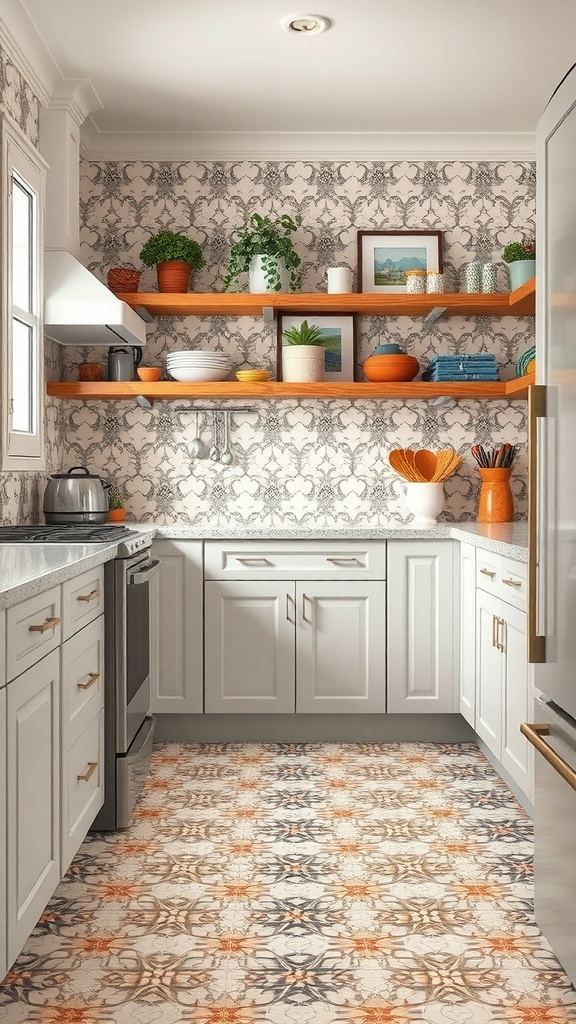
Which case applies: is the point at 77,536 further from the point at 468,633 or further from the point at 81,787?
the point at 468,633

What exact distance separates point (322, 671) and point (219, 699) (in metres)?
0.46

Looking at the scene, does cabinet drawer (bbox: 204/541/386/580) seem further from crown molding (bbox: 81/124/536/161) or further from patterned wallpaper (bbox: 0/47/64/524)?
crown molding (bbox: 81/124/536/161)

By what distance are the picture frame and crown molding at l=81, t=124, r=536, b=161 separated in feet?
2.59

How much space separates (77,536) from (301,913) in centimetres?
137

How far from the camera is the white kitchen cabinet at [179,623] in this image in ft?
12.7

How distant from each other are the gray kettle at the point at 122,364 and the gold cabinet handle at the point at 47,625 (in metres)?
2.24

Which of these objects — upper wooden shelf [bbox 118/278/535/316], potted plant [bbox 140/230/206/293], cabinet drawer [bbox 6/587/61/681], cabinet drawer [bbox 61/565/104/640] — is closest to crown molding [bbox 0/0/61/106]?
potted plant [bbox 140/230/206/293]

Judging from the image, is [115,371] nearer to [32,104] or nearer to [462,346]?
[32,104]

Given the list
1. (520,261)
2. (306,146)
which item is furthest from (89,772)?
(306,146)

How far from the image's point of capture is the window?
125 inches

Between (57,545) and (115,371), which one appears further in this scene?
(115,371)

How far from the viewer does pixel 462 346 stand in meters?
4.47

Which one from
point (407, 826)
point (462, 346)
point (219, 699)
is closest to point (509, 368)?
point (462, 346)

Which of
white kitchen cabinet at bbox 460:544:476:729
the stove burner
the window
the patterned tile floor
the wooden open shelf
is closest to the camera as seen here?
the patterned tile floor
